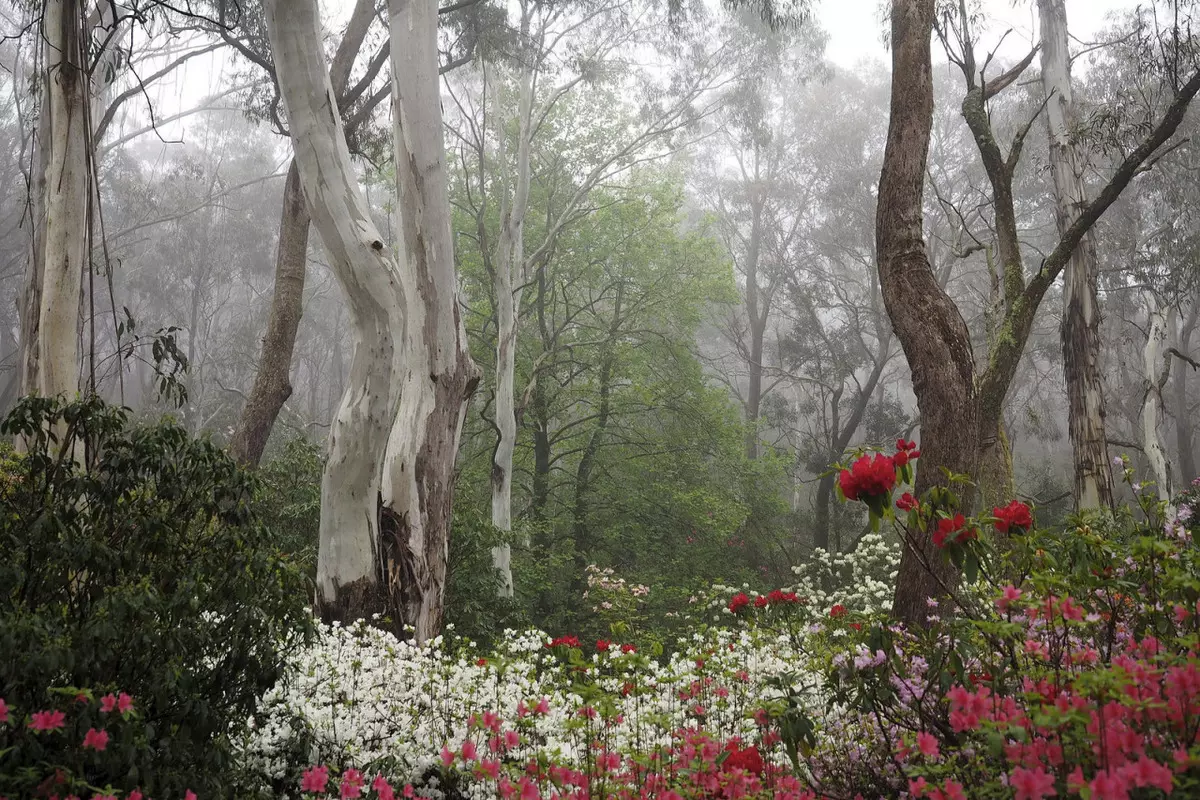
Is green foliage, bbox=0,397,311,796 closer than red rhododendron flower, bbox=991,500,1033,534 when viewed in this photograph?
Yes

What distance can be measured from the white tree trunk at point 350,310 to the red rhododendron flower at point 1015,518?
11.6ft

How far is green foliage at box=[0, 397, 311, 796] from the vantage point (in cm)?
195

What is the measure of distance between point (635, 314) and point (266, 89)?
5941mm

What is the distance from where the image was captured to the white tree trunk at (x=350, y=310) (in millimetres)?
4871

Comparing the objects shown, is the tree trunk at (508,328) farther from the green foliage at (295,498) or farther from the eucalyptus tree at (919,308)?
the eucalyptus tree at (919,308)

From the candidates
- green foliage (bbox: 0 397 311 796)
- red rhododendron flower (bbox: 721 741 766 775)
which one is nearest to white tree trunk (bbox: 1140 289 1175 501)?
red rhododendron flower (bbox: 721 741 766 775)

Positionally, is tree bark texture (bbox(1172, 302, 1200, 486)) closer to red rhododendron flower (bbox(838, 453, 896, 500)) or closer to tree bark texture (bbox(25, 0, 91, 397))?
red rhododendron flower (bbox(838, 453, 896, 500))

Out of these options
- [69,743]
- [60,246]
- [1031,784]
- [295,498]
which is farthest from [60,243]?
[1031,784]

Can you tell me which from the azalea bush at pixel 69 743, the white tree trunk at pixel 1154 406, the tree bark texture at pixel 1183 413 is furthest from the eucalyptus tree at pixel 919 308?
the tree bark texture at pixel 1183 413

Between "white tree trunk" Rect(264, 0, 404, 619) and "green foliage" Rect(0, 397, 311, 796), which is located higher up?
"white tree trunk" Rect(264, 0, 404, 619)

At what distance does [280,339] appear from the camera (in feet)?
29.9

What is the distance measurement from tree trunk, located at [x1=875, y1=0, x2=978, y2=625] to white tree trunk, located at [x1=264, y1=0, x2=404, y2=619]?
2852 mm

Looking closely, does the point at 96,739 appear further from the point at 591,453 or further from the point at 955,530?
the point at 591,453

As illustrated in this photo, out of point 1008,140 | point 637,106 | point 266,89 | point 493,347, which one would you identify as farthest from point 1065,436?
point 266,89
